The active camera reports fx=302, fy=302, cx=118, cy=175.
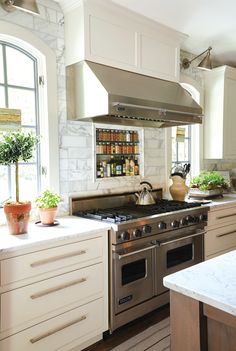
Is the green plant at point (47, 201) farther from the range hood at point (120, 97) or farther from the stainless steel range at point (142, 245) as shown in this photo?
the range hood at point (120, 97)

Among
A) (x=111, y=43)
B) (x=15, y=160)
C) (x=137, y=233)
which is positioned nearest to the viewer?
(x=15, y=160)

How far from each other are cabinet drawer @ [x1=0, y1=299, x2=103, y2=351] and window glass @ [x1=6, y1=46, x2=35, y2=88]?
1.85 meters

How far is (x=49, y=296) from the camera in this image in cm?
198

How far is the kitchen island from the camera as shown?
3.31ft

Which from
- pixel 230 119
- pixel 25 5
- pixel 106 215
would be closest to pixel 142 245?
pixel 106 215

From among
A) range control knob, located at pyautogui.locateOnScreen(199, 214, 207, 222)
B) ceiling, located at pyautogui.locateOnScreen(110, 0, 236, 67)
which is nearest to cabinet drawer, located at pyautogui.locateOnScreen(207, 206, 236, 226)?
range control knob, located at pyautogui.locateOnScreen(199, 214, 207, 222)

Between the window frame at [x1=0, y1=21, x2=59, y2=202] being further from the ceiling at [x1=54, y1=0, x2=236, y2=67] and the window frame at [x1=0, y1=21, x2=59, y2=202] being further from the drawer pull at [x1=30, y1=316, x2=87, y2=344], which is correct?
the drawer pull at [x1=30, y1=316, x2=87, y2=344]

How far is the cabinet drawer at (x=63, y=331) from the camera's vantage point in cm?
186

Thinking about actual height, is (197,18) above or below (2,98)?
above

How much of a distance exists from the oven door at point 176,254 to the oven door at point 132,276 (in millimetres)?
93

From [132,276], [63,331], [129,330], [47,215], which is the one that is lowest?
[129,330]

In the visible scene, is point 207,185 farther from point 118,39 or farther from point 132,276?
point 118,39

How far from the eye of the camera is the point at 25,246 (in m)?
1.84

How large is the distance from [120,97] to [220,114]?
2154 millimetres
